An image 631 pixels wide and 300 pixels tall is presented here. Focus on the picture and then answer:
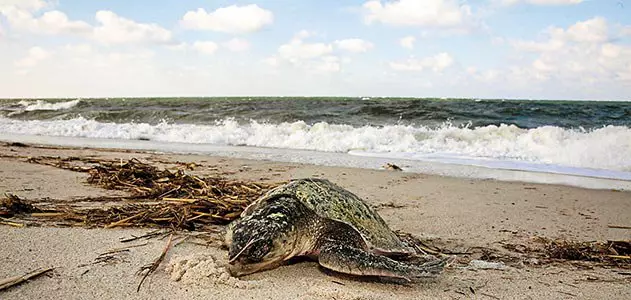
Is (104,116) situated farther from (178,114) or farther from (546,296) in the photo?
(546,296)

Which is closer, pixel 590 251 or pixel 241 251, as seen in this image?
pixel 241 251

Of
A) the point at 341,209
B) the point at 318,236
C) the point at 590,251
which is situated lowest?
the point at 590,251

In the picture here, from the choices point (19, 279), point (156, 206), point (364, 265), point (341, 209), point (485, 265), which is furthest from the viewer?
point (156, 206)

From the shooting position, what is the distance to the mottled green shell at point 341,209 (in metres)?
2.93

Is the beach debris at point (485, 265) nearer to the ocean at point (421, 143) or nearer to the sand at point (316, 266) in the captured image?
the sand at point (316, 266)

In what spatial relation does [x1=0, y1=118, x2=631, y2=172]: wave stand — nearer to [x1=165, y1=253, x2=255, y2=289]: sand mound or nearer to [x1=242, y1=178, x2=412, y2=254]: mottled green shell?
[x1=242, y1=178, x2=412, y2=254]: mottled green shell

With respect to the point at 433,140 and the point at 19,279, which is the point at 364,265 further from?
the point at 433,140

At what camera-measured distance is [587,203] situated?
6.15 meters

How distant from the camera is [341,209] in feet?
9.87

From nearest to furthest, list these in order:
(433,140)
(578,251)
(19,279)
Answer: (19,279), (578,251), (433,140)

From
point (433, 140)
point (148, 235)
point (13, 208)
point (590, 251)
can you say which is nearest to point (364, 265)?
point (148, 235)

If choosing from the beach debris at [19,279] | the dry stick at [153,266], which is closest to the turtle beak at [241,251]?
the dry stick at [153,266]

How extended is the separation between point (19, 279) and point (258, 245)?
1.18 m

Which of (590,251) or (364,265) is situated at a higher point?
(364,265)
